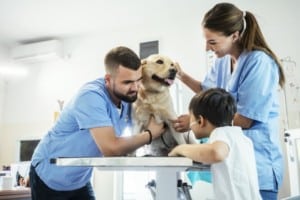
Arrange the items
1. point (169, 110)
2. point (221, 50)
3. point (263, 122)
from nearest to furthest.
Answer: point (263, 122)
point (221, 50)
point (169, 110)

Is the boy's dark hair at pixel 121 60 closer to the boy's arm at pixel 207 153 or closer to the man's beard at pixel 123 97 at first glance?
the man's beard at pixel 123 97

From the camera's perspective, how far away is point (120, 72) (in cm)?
132

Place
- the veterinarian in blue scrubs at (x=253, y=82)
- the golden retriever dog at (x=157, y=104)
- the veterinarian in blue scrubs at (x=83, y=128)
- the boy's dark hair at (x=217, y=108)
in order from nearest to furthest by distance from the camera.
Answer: the boy's dark hair at (x=217, y=108) < the veterinarian in blue scrubs at (x=253, y=82) < the veterinarian in blue scrubs at (x=83, y=128) < the golden retriever dog at (x=157, y=104)

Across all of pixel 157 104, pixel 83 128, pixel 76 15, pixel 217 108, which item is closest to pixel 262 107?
pixel 217 108

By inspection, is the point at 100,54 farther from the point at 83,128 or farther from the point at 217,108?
the point at 217,108

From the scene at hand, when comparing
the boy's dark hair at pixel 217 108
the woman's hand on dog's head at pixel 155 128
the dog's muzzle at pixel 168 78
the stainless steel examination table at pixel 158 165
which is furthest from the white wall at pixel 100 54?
the stainless steel examination table at pixel 158 165

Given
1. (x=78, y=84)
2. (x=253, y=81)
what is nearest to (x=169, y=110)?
(x=253, y=81)

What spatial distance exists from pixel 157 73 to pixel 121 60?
0.27 m

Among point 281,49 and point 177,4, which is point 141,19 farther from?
point 281,49

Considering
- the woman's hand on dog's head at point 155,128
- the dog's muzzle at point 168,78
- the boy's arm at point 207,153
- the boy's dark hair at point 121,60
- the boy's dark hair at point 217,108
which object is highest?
the boy's dark hair at point 121,60

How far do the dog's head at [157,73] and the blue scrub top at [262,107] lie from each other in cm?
40

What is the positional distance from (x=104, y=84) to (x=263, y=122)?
63cm

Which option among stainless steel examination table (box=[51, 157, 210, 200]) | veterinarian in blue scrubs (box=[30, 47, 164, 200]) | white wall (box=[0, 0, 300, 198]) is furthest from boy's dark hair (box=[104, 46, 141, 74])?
white wall (box=[0, 0, 300, 198])

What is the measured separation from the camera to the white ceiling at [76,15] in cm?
341
